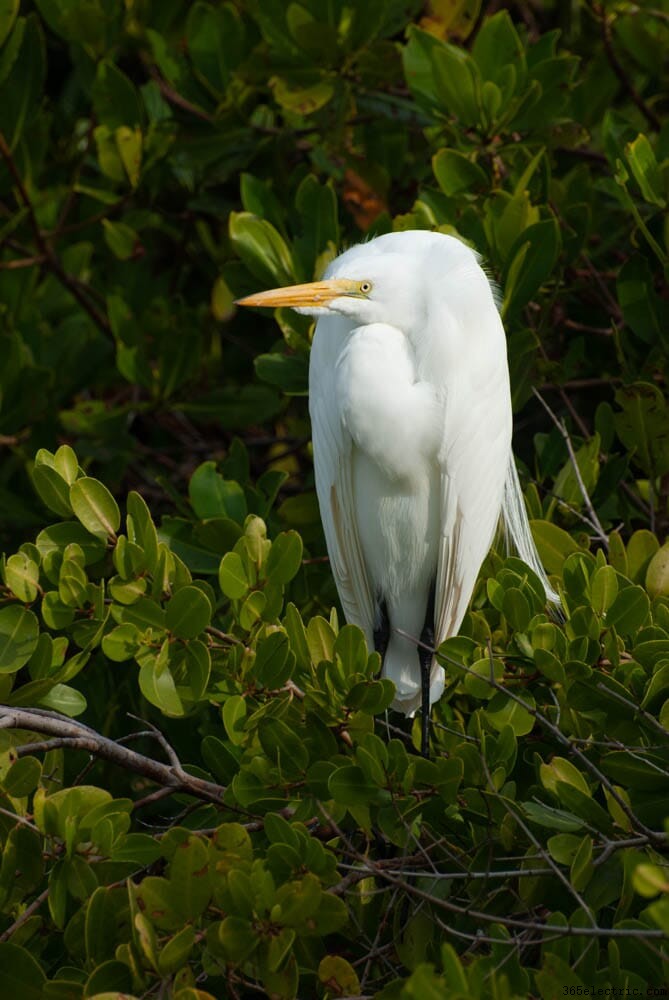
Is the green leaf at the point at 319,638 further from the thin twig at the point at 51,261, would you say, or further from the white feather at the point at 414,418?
the thin twig at the point at 51,261

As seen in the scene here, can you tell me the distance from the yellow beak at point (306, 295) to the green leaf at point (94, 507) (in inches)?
18.6

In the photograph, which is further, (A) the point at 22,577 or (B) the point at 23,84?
(B) the point at 23,84

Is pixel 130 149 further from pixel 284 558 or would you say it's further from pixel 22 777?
pixel 22 777

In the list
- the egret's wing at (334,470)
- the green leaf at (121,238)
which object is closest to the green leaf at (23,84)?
the green leaf at (121,238)

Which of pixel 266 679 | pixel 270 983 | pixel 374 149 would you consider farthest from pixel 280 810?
pixel 374 149

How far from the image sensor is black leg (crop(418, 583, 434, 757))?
7.68 feet

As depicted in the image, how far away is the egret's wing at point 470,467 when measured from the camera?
2.41 metres

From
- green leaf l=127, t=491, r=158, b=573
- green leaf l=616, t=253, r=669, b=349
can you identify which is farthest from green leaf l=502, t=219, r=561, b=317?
green leaf l=127, t=491, r=158, b=573

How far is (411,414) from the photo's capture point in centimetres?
240

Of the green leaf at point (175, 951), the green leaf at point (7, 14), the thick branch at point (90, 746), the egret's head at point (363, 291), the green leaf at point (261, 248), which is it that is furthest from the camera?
the green leaf at point (7, 14)

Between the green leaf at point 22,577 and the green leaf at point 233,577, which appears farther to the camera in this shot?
the green leaf at point 233,577

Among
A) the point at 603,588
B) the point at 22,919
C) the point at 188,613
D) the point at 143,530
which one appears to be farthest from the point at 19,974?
the point at 603,588

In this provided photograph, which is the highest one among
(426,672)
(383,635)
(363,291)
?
(363,291)

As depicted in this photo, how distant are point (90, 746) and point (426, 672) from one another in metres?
0.91
